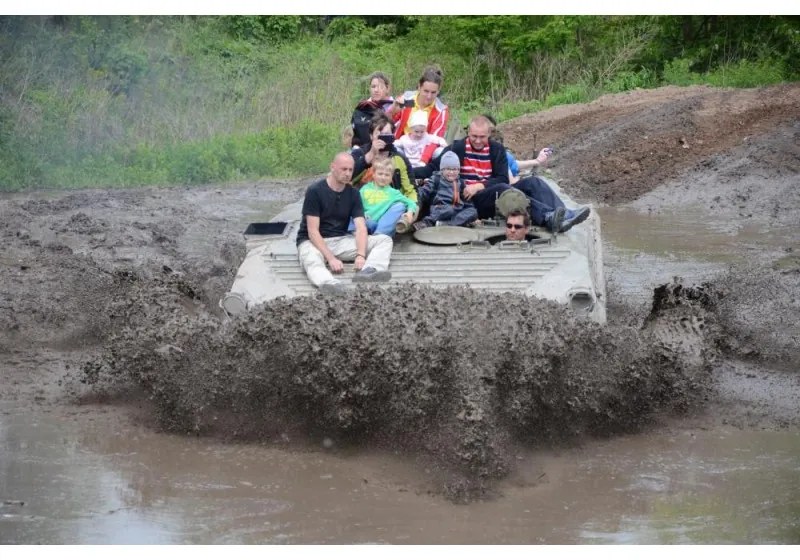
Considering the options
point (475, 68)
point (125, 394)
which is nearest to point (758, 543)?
point (125, 394)

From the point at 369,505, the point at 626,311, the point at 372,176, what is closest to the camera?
the point at 369,505

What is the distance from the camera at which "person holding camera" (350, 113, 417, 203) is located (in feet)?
30.7

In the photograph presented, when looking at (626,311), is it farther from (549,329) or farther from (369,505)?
(369,505)

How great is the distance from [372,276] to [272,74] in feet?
50.6

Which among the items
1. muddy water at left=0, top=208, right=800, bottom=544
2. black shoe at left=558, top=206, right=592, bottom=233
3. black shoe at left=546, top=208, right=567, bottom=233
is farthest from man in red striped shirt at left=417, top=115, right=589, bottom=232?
muddy water at left=0, top=208, right=800, bottom=544

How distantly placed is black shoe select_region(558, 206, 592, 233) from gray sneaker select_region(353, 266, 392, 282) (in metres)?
1.58

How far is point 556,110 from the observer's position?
22578 millimetres

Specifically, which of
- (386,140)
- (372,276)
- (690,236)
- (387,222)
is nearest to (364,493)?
(372,276)

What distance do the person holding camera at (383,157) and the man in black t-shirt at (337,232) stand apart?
61cm

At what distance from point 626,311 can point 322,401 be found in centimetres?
413

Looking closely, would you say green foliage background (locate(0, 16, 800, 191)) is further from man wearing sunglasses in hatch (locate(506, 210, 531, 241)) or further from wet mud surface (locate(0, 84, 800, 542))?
man wearing sunglasses in hatch (locate(506, 210, 531, 241))

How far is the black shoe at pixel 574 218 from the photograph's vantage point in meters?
9.32

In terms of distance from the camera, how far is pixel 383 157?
30.5 feet

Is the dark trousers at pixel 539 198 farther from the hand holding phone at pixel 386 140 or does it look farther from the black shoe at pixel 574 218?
the hand holding phone at pixel 386 140
